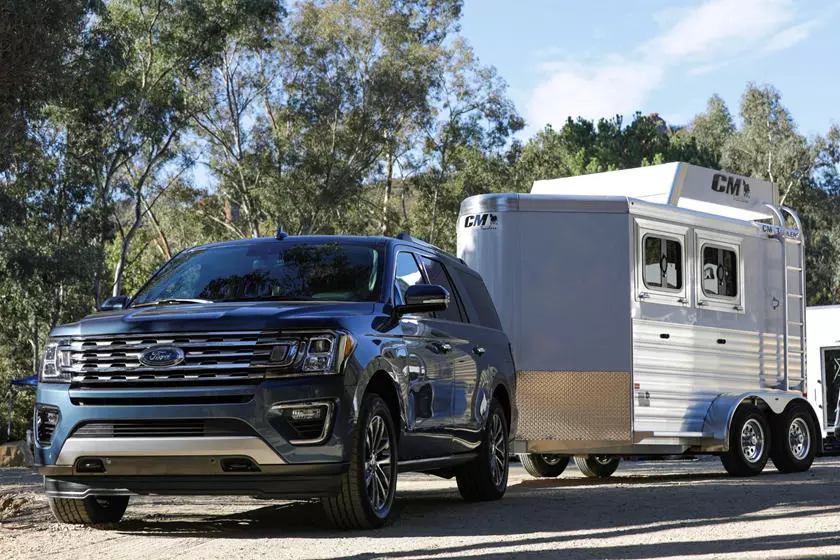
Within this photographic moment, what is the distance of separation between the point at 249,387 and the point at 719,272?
866 cm

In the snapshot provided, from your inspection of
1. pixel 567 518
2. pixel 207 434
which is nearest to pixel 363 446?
pixel 207 434

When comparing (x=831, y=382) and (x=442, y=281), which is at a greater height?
(x=442, y=281)

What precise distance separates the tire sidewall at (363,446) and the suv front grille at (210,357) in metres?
0.72

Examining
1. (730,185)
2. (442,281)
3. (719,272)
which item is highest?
(730,185)

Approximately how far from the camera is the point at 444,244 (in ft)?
185

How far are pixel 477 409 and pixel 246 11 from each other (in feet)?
103

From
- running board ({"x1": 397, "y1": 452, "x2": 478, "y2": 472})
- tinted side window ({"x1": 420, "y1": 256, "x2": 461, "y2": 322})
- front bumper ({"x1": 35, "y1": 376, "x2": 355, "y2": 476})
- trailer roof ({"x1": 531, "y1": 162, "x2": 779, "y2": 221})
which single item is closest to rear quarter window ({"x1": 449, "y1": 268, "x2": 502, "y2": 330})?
tinted side window ({"x1": 420, "y1": 256, "x2": 461, "y2": 322})

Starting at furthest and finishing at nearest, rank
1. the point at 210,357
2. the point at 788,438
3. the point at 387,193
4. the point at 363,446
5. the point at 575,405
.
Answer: the point at 387,193, the point at 788,438, the point at 575,405, the point at 363,446, the point at 210,357

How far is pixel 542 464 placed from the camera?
51.5 feet

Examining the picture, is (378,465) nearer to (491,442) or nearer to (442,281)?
(442,281)

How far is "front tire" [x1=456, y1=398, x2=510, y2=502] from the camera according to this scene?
10.9m

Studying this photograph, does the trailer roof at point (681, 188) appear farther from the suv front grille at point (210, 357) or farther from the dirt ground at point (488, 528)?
the suv front grille at point (210, 357)

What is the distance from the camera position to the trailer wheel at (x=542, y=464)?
51.2 feet

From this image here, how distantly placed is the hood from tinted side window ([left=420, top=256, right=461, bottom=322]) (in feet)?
5.89
